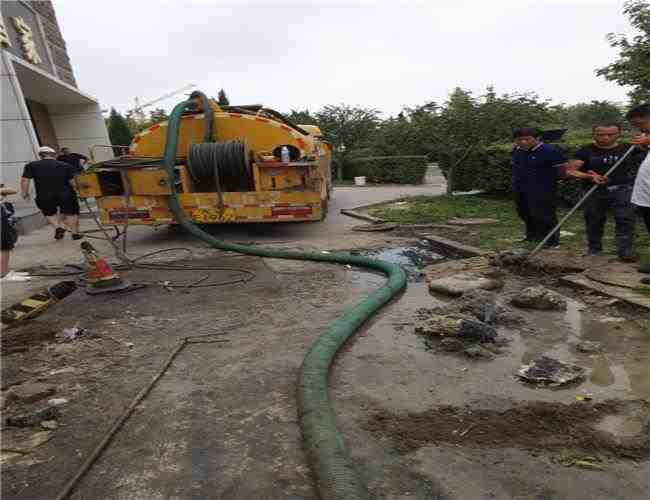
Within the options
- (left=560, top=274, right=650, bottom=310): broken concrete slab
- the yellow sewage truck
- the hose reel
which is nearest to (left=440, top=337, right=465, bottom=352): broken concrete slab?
(left=560, top=274, right=650, bottom=310): broken concrete slab

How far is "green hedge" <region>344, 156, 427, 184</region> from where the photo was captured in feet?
59.2

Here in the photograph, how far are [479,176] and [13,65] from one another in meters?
11.9

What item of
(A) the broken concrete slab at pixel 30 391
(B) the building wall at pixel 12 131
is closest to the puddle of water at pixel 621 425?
(A) the broken concrete slab at pixel 30 391

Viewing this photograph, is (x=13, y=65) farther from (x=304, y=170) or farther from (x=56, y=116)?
(x=304, y=170)

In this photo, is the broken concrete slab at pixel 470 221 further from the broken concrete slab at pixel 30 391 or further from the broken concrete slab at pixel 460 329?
the broken concrete slab at pixel 30 391

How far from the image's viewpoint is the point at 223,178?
6398mm

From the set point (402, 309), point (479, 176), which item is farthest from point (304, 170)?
point (479, 176)

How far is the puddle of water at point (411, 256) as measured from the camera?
16.3ft

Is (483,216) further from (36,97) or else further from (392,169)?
(36,97)

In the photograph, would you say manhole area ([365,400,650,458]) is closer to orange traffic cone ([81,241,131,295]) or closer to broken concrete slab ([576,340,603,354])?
broken concrete slab ([576,340,603,354])

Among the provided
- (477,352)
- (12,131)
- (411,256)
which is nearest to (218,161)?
(411,256)

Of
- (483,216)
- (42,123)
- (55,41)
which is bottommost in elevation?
(483,216)

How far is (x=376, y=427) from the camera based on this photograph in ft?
6.83

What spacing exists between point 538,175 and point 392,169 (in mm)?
13805
